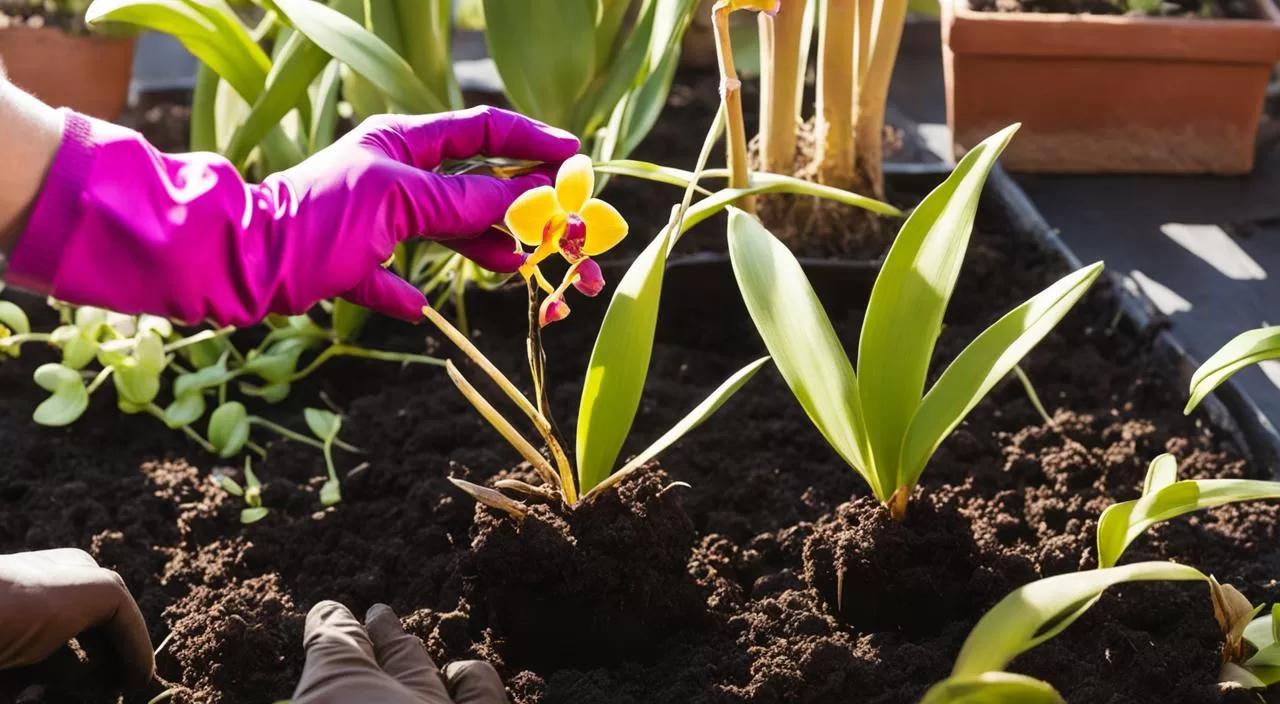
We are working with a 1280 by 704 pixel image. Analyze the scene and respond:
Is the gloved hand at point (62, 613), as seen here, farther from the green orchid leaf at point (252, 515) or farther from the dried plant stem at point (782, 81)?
the dried plant stem at point (782, 81)

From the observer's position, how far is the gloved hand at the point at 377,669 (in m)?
0.94

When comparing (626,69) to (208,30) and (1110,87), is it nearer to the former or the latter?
(208,30)

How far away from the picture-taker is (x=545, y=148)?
1.14m

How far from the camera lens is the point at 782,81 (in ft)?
5.12

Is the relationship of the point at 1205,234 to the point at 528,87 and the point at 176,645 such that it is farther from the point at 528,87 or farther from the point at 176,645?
the point at 176,645

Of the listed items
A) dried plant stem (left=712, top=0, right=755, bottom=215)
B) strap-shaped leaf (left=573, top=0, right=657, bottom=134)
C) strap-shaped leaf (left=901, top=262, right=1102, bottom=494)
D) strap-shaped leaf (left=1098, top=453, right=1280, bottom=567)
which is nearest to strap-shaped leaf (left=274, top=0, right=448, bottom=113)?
strap-shaped leaf (left=573, top=0, right=657, bottom=134)

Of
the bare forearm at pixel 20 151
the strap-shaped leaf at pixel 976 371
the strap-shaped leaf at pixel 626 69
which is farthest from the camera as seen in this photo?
the strap-shaped leaf at pixel 626 69

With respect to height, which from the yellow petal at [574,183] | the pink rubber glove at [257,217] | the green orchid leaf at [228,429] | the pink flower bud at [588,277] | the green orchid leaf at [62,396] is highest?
the yellow petal at [574,183]

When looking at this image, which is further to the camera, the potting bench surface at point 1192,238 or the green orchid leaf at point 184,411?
the potting bench surface at point 1192,238

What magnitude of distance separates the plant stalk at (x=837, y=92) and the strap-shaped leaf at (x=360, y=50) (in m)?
0.50

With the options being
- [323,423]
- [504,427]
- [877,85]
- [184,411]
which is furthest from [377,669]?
[877,85]

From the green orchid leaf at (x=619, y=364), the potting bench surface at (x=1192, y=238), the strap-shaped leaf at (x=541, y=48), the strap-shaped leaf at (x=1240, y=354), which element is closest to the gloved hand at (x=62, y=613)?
the green orchid leaf at (x=619, y=364)

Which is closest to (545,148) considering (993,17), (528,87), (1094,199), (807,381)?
(807,381)

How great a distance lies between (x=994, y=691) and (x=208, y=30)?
114cm
